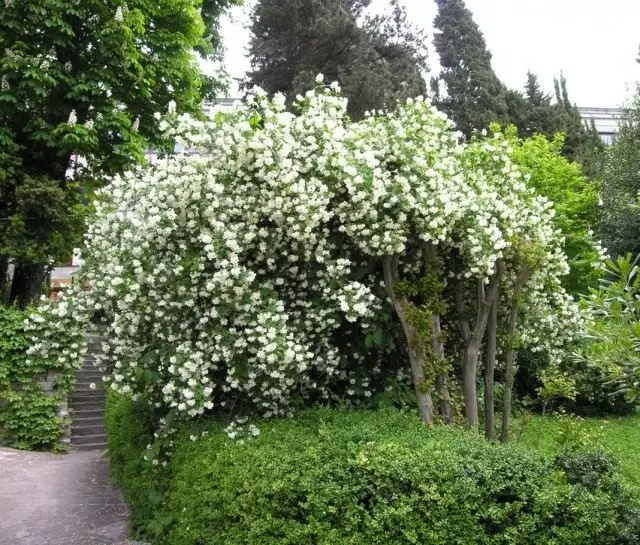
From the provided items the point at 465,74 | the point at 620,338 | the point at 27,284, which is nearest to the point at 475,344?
the point at 620,338

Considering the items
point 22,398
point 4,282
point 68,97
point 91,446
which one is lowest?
point 91,446

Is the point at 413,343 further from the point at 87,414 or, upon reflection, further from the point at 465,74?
the point at 465,74

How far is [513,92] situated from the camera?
86.6 ft

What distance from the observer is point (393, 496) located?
11.6 feet

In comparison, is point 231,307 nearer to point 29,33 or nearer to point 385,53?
point 29,33

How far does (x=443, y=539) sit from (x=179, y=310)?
2671 mm

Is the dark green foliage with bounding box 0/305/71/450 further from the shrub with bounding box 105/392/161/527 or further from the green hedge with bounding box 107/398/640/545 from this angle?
the green hedge with bounding box 107/398/640/545

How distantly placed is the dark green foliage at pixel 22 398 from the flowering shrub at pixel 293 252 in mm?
5306

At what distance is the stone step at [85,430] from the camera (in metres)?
10.6

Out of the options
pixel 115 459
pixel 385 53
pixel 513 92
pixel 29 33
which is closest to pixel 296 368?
pixel 115 459

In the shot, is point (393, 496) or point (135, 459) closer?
point (393, 496)

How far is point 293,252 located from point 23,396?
717cm

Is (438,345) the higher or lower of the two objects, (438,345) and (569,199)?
the lower

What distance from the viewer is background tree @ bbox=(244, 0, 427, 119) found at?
1730cm
